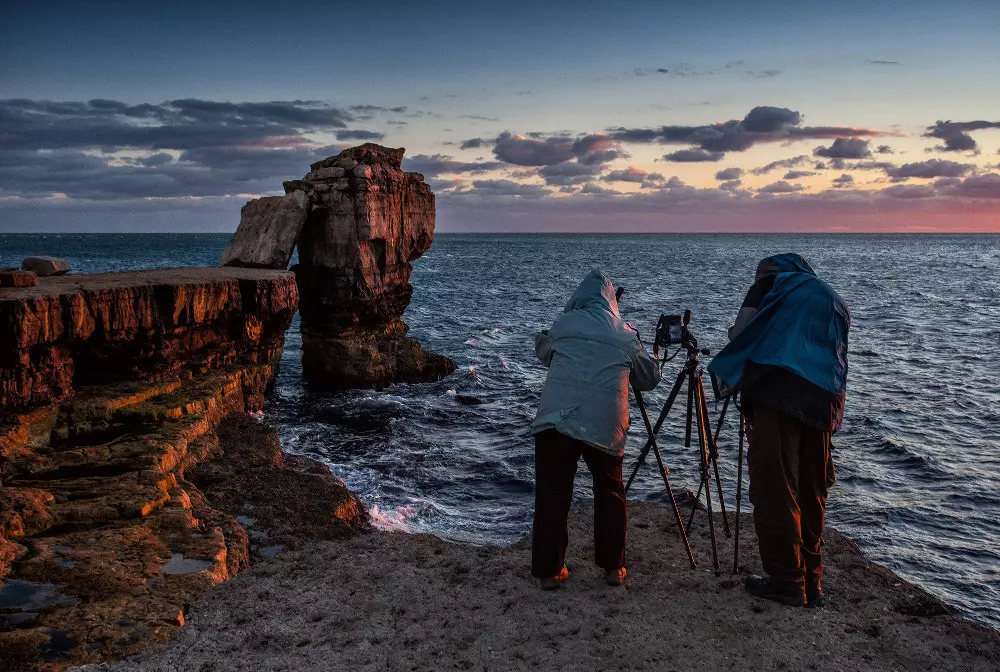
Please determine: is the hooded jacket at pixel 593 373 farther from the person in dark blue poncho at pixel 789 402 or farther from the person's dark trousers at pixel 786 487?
the person's dark trousers at pixel 786 487

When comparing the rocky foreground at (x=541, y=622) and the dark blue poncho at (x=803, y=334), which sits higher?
the dark blue poncho at (x=803, y=334)

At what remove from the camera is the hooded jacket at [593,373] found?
4.92 m

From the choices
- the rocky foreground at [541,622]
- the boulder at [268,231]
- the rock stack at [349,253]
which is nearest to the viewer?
the rocky foreground at [541,622]

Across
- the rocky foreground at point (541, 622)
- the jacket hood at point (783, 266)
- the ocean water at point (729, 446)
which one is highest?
the jacket hood at point (783, 266)

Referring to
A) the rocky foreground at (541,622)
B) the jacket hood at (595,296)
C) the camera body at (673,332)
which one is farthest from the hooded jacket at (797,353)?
the rocky foreground at (541,622)

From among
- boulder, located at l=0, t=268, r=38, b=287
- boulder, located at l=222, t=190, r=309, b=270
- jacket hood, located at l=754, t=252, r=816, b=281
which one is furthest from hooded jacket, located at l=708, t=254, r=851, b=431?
boulder, located at l=222, t=190, r=309, b=270

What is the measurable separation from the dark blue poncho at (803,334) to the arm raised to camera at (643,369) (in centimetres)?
52

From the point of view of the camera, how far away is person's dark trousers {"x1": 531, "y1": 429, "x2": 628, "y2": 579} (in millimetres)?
5000

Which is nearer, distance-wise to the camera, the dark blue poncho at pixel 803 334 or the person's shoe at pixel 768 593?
the dark blue poncho at pixel 803 334

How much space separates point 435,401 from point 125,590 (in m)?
10.8

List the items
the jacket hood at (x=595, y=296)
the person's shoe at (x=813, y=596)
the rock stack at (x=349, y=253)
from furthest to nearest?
1. the rock stack at (x=349, y=253)
2. the jacket hood at (x=595, y=296)
3. the person's shoe at (x=813, y=596)

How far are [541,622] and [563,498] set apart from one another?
848 millimetres

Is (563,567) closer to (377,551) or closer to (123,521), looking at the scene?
(377,551)

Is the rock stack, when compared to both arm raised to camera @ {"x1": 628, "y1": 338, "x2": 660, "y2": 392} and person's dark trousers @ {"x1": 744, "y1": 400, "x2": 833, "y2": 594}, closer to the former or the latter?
arm raised to camera @ {"x1": 628, "y1": 338, "x2": 660, "y2": 392}
